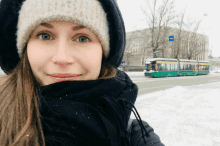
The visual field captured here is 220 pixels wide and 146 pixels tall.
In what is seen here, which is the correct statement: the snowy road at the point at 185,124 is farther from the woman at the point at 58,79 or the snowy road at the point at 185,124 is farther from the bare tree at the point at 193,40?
the bare tree at the point at 193,40

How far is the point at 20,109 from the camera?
2.60 feet

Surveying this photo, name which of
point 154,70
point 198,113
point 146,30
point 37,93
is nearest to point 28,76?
point 37,93

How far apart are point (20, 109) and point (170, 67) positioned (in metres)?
18.6

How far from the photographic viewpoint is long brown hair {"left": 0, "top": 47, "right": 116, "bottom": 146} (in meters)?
0.74

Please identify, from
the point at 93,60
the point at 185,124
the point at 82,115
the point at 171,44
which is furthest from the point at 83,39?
the point at 171,44

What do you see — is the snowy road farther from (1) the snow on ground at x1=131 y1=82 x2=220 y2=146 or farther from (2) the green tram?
(2) the green tram

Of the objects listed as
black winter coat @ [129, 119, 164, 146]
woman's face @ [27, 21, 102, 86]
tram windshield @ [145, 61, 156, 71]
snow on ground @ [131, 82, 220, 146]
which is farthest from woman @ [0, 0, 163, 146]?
tram windshield @ [145, 61, 156, 71]

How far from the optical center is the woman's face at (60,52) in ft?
2.66

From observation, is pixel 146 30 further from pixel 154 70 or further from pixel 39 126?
pixel 39 126

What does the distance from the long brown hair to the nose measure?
220 millimetres

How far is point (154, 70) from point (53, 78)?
16388mm

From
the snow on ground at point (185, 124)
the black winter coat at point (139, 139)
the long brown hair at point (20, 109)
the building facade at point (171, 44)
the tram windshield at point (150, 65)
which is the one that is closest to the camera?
the long brown hair at point (20, 109)

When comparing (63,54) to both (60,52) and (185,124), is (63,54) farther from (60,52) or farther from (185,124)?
(185,124)

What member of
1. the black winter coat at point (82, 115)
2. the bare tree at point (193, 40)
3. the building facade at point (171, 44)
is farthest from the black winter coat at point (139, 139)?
the bare tree at point (193, 40)
